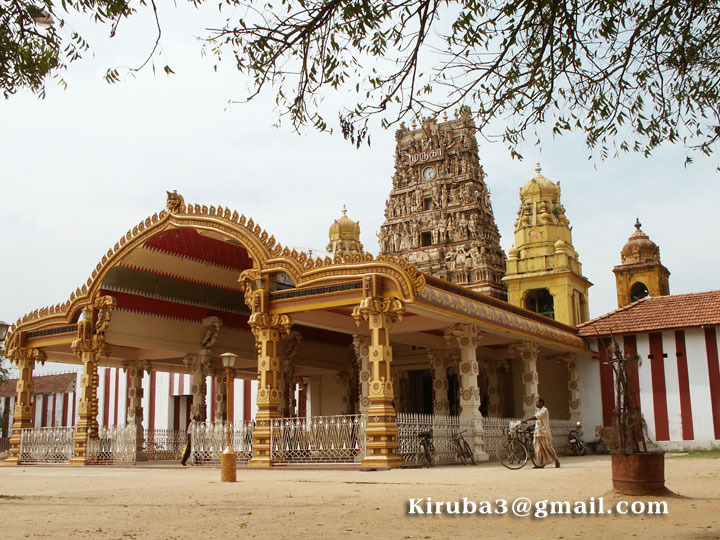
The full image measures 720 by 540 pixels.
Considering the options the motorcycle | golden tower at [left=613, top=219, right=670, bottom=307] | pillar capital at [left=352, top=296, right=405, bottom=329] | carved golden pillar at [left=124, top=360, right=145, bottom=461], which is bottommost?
the motorcycle

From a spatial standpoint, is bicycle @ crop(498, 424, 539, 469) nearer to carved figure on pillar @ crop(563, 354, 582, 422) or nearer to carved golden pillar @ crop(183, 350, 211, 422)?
carved figure on pillar @ crop(563, 354, 582, 422)

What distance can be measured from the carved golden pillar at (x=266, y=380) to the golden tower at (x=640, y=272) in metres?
27.1

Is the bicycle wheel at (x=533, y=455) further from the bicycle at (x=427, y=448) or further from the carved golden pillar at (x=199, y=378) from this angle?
the carved golden pillar at (x=199, y=378)

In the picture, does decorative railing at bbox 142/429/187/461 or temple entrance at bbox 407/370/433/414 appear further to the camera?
temple entrance at bbox 407/370/433/414

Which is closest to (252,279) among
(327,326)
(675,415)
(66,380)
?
(327,326)

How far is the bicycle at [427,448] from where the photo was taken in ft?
46.6

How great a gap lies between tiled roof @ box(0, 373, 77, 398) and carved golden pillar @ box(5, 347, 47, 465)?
42.6ft

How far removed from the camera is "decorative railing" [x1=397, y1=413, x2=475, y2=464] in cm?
1411

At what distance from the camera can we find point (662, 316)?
20.9m

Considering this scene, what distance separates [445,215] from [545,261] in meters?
8.11

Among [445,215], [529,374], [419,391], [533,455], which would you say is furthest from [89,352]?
[445,215]

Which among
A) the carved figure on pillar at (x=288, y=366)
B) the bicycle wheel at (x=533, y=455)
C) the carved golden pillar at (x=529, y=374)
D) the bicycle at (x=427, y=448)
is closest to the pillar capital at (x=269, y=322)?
the bicycle at (x=427, y=448)

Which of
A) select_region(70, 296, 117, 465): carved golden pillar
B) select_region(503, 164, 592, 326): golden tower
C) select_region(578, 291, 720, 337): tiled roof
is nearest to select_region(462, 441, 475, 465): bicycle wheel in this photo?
select_region(578, 291, 720, 337): tiled roof

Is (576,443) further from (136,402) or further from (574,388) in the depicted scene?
(136,402)
